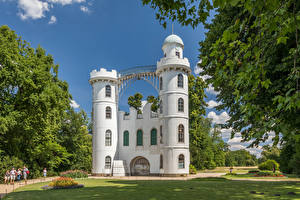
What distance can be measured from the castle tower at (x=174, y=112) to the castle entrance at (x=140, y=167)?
3731mm

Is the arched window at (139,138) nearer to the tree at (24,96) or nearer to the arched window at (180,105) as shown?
the arched window at (180,105)

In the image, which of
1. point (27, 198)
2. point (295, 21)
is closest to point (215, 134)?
point (27, 198)

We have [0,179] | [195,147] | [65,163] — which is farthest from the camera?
[195,147]

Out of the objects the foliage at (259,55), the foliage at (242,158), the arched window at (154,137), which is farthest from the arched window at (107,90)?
the foliage at (242,158)

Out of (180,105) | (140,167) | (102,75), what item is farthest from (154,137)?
(102,75)

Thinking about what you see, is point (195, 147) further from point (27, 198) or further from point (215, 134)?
point (27, 198)

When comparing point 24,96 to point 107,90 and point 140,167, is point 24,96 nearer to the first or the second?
point 107,90

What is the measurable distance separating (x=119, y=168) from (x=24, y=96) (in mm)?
15301

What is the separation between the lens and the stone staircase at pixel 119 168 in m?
33.6

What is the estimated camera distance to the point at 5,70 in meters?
21.8

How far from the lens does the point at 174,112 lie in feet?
102

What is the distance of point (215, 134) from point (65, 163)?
32.0 meters

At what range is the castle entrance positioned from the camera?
33688mm

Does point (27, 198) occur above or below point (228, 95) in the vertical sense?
below
